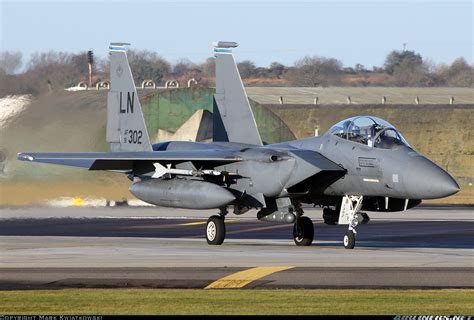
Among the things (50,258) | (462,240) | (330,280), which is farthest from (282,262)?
(462,240)

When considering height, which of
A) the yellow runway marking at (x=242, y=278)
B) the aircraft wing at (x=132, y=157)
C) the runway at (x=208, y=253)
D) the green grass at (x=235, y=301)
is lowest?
the runway at (x=208, y=253)

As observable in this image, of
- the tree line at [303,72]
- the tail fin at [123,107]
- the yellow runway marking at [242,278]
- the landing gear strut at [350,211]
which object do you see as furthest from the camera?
the tree line at [303,72]

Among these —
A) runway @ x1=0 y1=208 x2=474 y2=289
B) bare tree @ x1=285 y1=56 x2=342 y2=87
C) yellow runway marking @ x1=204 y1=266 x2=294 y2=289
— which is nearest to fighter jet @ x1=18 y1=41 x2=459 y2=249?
runway @ x1=0 y1=208 x2=474 y2=289

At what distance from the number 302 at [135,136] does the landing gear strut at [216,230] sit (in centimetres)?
402

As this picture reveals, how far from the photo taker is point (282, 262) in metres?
20.7

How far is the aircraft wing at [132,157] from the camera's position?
81.6 ft

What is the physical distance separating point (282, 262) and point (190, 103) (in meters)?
29.5

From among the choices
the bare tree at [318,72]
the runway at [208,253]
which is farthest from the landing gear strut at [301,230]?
the bare tree at [318,72]

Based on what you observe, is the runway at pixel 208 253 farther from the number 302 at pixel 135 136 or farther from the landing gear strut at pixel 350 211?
the number 302 at pixel 135 136

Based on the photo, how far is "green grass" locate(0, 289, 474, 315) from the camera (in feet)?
46.1

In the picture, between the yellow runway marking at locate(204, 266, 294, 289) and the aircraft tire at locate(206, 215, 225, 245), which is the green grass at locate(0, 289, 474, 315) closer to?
the yellow runway marking at locate(204, 266, 294, 289)

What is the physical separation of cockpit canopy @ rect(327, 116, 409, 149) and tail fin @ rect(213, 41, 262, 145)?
5.52 m

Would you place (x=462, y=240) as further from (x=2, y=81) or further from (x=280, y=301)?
(x=2, y=81)

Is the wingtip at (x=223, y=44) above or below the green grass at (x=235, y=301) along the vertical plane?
above
